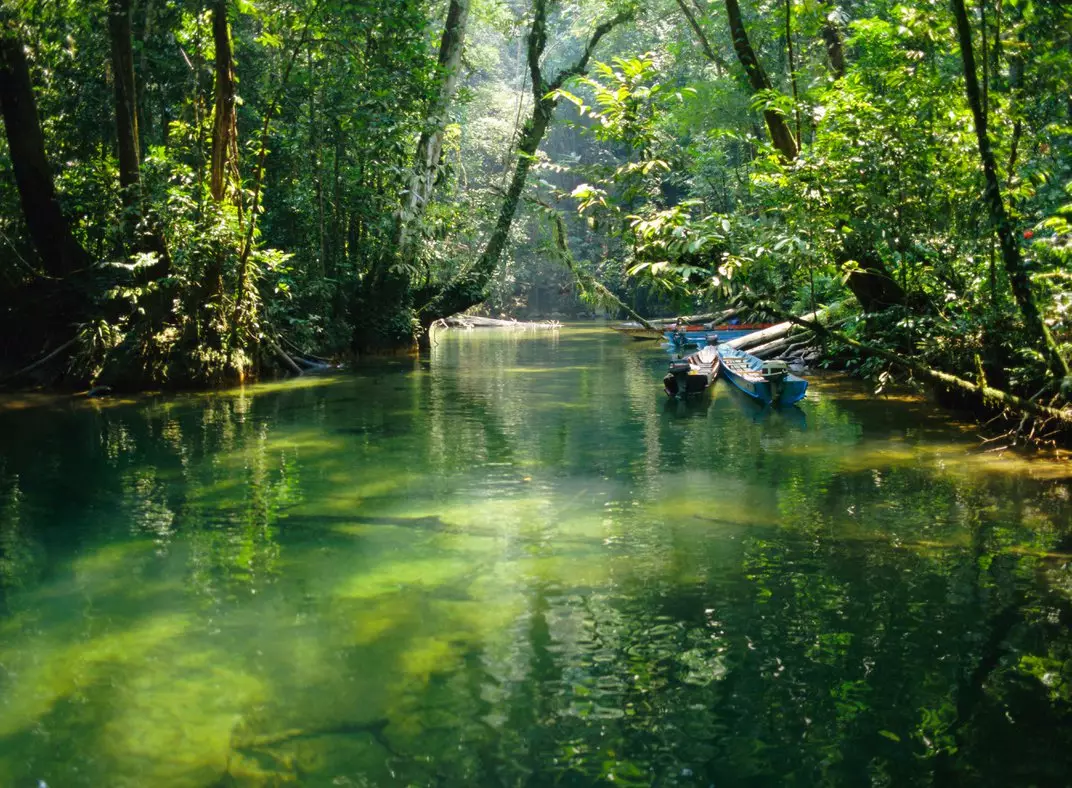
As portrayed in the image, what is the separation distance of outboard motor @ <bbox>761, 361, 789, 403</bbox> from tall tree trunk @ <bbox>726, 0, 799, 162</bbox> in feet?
11.3

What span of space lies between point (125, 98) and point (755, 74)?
34.2 feet

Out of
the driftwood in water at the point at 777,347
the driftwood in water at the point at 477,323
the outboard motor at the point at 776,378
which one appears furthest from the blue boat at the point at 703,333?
the driftwood in water at the point at 477,323

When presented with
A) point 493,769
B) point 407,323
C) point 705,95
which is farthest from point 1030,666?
point 407,323

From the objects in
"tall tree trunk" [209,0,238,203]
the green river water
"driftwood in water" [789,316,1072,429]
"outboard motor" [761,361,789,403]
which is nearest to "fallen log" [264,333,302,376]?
"tall tree trunk" [209,0,238,203]

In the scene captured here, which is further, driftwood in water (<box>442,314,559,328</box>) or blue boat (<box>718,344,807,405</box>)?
driftwood in water (<box>442,314,559,328</box>)

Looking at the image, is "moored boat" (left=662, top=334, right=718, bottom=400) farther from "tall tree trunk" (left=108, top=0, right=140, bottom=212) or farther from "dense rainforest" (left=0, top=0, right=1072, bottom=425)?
"tall tree trunk" (left=108, top=0, right=140, bottom=212)

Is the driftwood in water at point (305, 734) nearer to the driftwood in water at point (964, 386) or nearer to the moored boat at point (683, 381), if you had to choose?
the driftwood in water at point (964, 386)

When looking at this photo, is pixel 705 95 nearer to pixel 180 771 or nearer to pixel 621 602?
pixel 621 602

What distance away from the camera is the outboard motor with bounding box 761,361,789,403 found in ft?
46.8

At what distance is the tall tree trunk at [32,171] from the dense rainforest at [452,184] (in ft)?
0.14

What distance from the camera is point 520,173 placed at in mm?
24500

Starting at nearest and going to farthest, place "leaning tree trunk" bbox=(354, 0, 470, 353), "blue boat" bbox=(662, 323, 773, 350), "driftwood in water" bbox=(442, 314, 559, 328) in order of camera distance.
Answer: "leaning tree trunk" bbox=(354, 0, 470, 353) < "blue boat" bbox=(662, 323, 773, 350) < "driftwood in water" bbox=(442, 314, 559, 328)

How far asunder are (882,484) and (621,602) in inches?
164

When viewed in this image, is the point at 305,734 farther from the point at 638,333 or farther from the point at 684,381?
the point at 638,333
